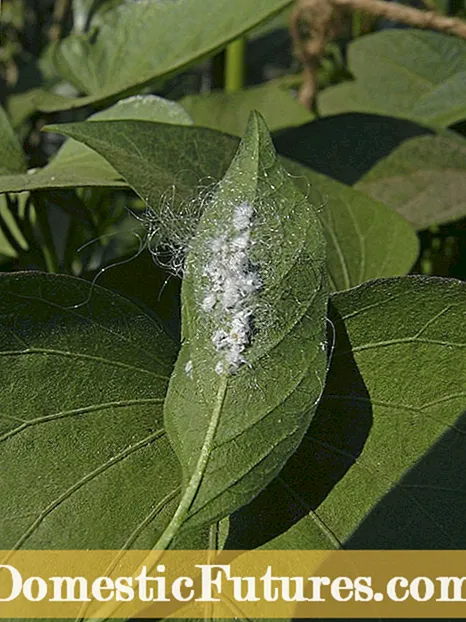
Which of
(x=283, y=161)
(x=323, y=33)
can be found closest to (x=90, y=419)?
(x=283, y=161)

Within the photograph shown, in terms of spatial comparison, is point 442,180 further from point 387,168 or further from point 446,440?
point 446,440

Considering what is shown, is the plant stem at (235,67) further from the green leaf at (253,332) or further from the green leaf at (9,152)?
the green leaf at (253,332)

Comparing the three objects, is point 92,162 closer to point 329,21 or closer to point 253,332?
point 253,332

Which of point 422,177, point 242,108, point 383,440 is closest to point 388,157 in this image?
point 422,177

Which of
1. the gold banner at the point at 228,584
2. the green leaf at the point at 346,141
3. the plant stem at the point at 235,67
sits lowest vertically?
the plant stem at the point at 235,67

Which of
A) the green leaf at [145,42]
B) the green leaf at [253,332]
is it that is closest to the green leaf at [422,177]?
the green leaf at [145,42]

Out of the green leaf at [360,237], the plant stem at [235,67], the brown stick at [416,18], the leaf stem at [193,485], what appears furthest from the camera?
the plant stem at [235,67]
